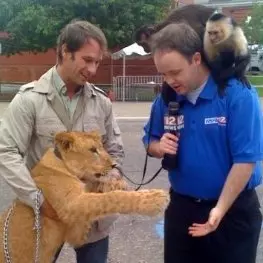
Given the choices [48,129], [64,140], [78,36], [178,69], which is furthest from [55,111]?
[178,69]

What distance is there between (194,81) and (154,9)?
18.7 meters

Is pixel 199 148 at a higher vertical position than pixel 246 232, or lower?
higher

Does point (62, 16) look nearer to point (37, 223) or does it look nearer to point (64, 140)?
point (64, 140)

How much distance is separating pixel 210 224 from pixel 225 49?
85 centimetres

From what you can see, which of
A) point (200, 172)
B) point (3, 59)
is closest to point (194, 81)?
point (200, 172)

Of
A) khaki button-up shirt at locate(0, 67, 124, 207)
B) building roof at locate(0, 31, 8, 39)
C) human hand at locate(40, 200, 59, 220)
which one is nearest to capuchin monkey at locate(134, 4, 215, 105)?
khaki button-up shirt at locate(0, 67, 124, 207)

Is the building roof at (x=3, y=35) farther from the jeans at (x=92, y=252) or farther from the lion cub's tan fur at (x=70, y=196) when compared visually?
the lion cub's tan fur at (x=70, y=196)

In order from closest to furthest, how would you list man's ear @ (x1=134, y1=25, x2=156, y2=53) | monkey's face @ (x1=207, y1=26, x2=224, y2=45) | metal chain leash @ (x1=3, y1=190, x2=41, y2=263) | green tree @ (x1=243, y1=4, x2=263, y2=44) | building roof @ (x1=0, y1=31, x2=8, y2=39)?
monkey's face @ (x1=207, y1=26, x2=224, y2=45)
metal chain leash @ (x1=3, y1=190, x2=41, y2=263)
man's ear @ (x1=134, y1=25, x2=156, y2=53)
building roof @ (x1=0, y1=31, x2=8, y2=39)
green tree @ (x1=243, y1=4, x2=263, y2=44)

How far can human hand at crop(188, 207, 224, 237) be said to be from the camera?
2.47 metres

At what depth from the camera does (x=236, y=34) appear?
2523mm

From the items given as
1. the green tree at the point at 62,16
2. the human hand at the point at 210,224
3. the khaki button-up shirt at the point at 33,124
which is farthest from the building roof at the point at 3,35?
the human hand at the point at 210,224

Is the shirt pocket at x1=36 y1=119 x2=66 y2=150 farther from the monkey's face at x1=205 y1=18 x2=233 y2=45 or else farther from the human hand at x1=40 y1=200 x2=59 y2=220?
the monkey's face at x1=205 y1=18 x2=233 y2=45

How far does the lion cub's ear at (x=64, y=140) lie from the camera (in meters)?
2.74

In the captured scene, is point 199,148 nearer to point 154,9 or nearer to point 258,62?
point 154,9
